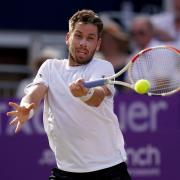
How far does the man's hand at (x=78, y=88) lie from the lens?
15.8 ft

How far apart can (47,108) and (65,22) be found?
576cm

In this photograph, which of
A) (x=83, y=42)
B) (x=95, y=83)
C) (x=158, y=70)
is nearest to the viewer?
(x=95, y=83)

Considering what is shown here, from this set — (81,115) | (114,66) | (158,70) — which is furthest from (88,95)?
(114,66)

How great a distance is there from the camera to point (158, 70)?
5.90m

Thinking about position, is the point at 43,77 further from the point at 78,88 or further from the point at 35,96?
the point at 78,88

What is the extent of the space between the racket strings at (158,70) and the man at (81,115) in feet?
0.92

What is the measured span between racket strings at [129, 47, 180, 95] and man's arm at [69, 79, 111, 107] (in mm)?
270

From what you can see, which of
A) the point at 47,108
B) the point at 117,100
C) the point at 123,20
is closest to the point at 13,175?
the point at 117,100

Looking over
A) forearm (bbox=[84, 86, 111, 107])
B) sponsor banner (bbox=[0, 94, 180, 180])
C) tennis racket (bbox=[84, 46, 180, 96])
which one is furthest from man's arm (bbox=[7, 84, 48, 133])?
sponsor banner (bbox=[0, 94, 180, 180])

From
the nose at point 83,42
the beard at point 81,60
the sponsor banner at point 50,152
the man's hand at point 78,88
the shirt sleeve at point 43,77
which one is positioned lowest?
the sponsor banner at point 50,152

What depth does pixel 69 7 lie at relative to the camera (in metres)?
11.1

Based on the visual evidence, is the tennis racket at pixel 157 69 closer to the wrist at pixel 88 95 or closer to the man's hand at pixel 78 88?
the wrist at pixel 88 95

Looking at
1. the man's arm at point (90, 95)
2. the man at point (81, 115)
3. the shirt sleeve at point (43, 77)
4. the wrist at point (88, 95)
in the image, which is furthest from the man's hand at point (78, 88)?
the shirt sleeve at point (43, 77)

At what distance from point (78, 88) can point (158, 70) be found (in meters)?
1.26
